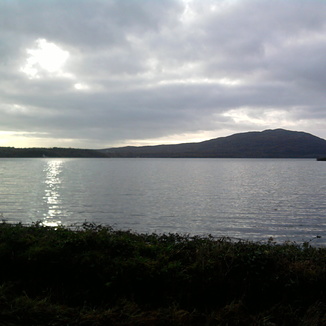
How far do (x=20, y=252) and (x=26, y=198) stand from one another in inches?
1050

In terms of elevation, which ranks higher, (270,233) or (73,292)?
(73,292)

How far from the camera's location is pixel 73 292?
286 inches

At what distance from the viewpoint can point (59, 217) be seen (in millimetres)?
23203

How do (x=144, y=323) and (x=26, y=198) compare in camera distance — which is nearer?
(x=144, y=323)

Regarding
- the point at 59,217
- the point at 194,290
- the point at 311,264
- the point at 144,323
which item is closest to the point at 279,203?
the point at 59,217

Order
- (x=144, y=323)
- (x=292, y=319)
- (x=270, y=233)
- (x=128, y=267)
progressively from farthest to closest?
(x=270, y=233), (x=128, y=267), (x=292, y=319), (x=144, y=323)

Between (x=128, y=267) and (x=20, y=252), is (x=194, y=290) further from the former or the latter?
(x=20, y=252)

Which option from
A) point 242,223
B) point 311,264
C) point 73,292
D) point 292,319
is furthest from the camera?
point 242,223

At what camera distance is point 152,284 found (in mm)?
7555

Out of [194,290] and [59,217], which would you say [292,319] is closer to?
[194,290]

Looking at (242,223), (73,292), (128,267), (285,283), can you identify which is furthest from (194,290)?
(242,223)

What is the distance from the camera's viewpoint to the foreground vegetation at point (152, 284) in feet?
20.0

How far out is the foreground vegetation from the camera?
20.0ft

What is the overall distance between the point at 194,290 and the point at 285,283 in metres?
2.40
